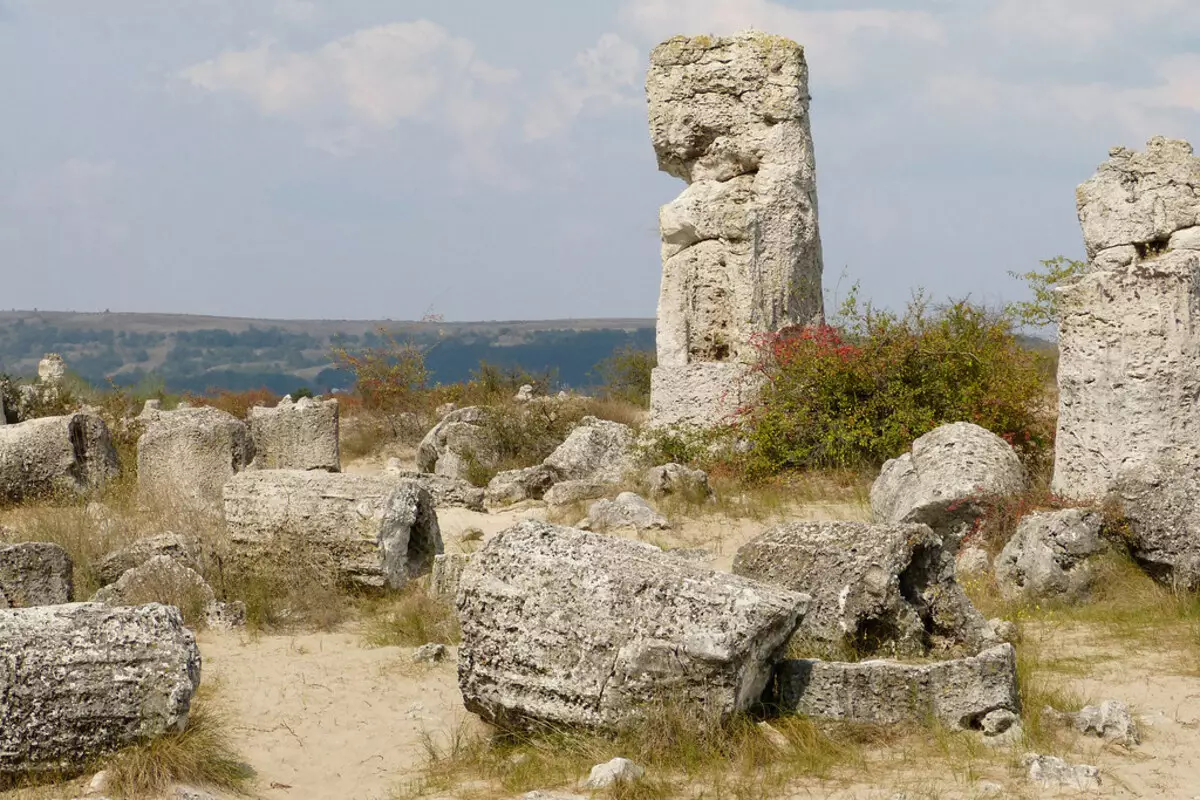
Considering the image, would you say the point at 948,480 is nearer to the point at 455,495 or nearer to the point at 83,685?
the point at 455,495

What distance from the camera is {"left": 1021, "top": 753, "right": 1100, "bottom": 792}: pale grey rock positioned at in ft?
17.1

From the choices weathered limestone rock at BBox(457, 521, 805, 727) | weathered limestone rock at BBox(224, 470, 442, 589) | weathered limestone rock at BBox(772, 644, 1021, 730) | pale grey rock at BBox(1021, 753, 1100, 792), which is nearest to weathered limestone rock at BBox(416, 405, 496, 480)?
weathered limestone rock at BBox(224, 470, 442, 589)

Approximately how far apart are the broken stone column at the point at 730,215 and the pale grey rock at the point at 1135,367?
→ 503 centimetres

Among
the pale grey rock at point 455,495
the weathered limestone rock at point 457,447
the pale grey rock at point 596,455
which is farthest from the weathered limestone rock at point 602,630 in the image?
the weathered limestone rock at point 457,447

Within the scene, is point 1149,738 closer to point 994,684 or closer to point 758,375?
point 994,684

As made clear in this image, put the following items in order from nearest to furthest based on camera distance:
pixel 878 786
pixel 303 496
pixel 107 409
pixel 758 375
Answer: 1. pixel 878 786
2. pixel 303 496
3. pixel 758 375
4. pixel 107 409

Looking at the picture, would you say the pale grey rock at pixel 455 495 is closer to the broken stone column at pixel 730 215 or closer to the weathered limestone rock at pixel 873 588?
the broken stone column at pixel 730 215

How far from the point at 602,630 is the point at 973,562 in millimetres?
3984

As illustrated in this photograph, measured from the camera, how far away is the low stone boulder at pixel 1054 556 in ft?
27.0

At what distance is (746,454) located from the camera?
12.9m

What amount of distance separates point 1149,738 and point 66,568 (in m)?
6.16

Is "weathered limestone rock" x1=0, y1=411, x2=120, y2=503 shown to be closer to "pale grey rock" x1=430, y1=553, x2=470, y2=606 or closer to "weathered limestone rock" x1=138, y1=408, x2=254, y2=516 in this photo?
"weathered limestone rock" x1=138, y1=408, x2=254, y2=516

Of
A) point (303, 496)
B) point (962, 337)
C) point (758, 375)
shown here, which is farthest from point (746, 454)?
point (303, 496)

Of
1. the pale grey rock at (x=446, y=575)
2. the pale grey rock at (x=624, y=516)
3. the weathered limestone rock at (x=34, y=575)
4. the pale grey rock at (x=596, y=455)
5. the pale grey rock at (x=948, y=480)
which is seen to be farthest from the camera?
the pale grey rock at (x=596, y=455)
